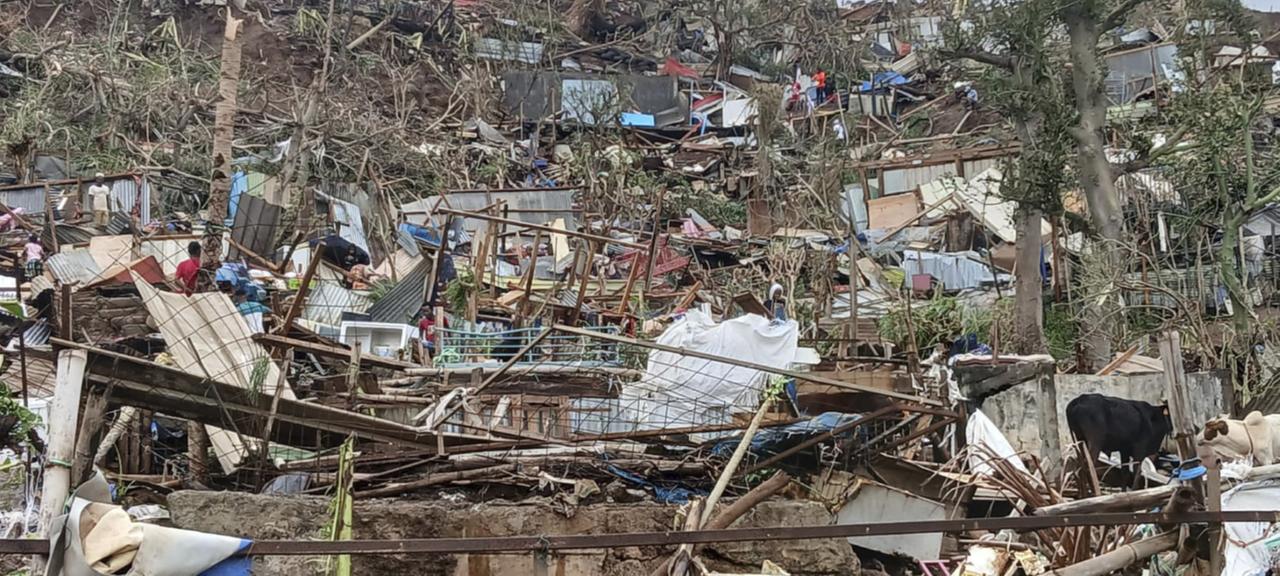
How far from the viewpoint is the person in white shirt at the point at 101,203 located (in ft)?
49.0

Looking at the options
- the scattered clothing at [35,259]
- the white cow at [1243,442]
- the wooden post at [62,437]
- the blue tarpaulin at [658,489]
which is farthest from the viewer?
the scattered clothing at [35,259]

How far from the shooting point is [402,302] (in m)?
12.0

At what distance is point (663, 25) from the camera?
32688 mm

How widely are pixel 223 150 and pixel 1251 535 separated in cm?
1098

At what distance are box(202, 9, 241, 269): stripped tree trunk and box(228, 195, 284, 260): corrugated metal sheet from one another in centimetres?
193

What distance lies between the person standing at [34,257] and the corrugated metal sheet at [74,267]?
117 mm

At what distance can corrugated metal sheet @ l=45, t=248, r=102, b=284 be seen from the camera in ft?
38.6

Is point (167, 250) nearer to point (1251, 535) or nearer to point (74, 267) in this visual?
point (74, 267)

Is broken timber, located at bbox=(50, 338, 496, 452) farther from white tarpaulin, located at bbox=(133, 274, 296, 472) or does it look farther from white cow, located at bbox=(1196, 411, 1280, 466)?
white cow, located at bbox=(1196, 411, 1280, 466)

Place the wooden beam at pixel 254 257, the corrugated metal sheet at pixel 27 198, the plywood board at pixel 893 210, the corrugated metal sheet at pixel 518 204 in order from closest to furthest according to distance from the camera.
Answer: the wooden beam at pixel 254 257 → the corrugated metal sheet at pixel 27 198 → the corrugated metal sheet at pixel 518 204 → the plywood board at pixel 893 210

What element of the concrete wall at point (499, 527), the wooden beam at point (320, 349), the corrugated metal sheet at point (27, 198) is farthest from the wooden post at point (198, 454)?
the corrugated metal sheet at point (27, 198)

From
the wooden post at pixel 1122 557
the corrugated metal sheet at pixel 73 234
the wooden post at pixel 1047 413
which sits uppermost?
the corrugated metal sheet at pixel 73 234

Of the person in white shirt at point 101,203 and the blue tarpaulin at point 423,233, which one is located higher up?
the person in white shirt at point 101,203

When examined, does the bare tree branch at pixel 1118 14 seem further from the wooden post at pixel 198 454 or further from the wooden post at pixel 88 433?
the wooden post at pixel 88 433
